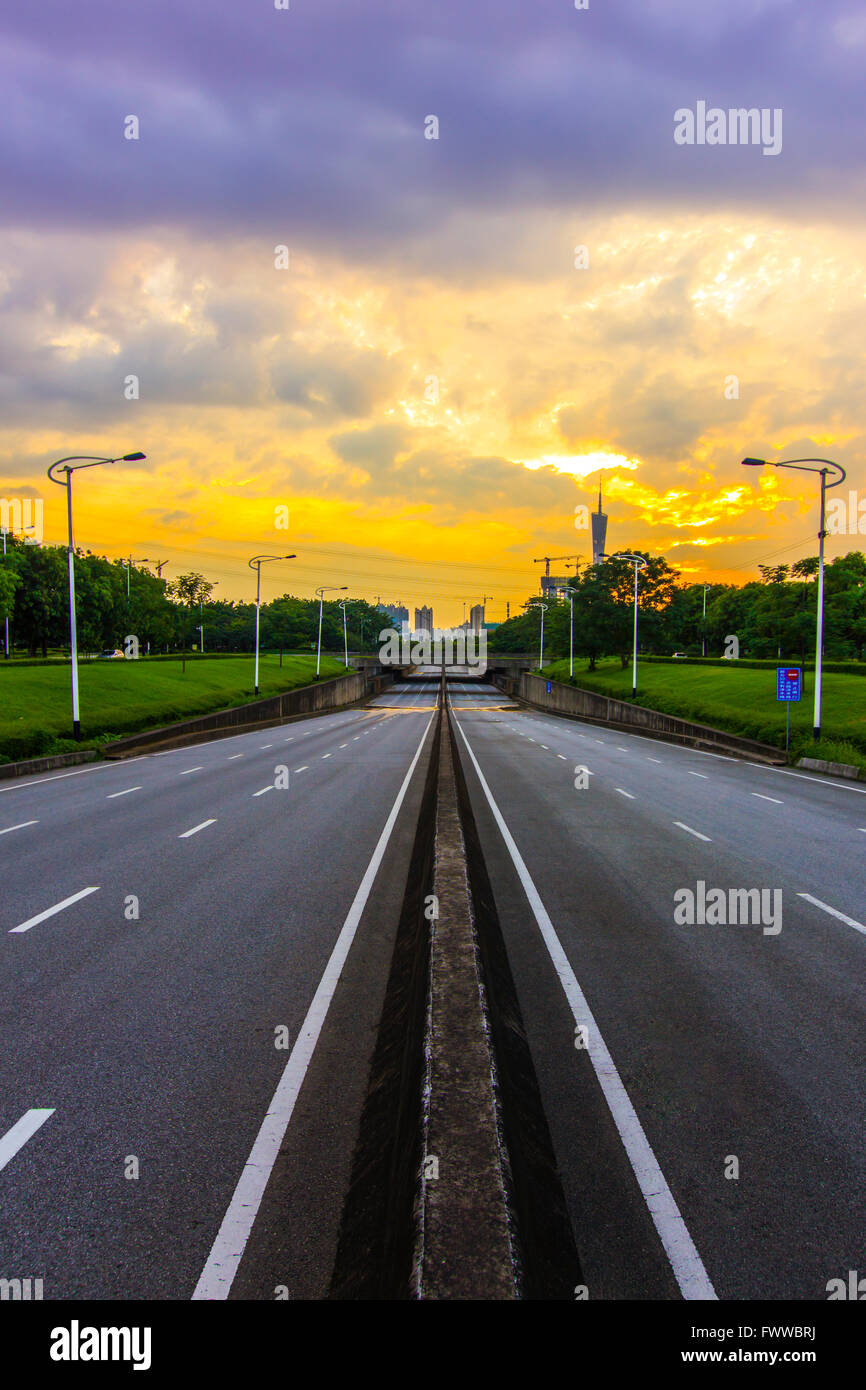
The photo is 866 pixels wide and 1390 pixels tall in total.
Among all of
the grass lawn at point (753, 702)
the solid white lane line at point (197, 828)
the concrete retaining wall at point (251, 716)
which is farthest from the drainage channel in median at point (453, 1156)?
the concrete retaining wall at point (251, 716)

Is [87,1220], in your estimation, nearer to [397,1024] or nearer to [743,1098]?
[397,1024]

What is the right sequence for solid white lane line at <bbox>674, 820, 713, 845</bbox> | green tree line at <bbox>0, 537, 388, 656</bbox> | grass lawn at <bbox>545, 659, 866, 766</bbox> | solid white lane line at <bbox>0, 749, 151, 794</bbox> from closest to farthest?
Result: 1. solid white lane line at <bbox>674, 820, 713, 845</bbox>
2. solid white lane line at <bbox>0, 749, 151, 794</bbox>
3. grass lawn at <bbox>545, 659, 866, 766</bbox>
4. green tree line at <bbox>0, 537, 388, 656</bbox>

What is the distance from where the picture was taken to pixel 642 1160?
430 cm

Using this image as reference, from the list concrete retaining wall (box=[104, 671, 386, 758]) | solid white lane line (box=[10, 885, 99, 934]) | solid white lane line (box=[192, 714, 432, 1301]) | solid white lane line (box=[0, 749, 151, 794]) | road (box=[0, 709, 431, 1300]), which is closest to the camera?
solid white lane line (box=[192, 714, 432, 1301])

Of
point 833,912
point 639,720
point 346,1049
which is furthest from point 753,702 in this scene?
point 346,1049

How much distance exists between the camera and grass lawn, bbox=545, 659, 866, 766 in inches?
1161

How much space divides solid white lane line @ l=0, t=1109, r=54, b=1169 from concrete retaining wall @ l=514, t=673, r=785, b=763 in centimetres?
2919

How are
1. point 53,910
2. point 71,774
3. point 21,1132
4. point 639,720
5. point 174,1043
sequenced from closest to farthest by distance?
1. point 21,1132
2. point 174,1043
3. point 53,910
4. point 71,774
5. point 639,720

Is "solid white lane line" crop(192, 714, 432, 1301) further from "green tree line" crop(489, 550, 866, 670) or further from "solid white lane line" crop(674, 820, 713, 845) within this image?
"green tree line" crop(489, 550, 866, 670)

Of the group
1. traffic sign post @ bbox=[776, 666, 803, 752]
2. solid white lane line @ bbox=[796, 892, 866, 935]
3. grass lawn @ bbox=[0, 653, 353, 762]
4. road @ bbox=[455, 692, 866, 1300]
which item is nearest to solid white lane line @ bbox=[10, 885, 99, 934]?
road @ bbox=[455, 692, 866, 1300]

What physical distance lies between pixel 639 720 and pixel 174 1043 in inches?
1857

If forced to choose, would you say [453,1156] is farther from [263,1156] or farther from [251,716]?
[251,716]

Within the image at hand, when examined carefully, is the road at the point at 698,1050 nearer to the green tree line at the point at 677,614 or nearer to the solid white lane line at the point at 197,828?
the solid white lane line at the point at 197,828
